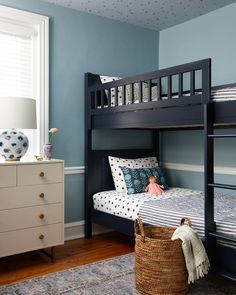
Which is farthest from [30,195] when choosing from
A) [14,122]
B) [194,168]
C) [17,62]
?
→ [194,168]

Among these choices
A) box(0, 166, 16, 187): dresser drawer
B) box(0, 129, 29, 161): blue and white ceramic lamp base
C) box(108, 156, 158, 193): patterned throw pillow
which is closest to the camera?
box(0, 166, 16, 187): dresser drawer

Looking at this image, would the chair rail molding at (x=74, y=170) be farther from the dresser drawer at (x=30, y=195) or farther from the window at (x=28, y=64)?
the dresser drawer at (x=30, y=195)

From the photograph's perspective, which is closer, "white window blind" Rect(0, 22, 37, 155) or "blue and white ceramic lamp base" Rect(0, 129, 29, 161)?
"blue and white ceramic lamp base" Rect(0, 129, 29, 161)

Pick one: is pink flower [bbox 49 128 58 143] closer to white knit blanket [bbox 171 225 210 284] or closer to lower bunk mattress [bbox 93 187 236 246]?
lower bunk mattress [bbox 93 187 236 246]

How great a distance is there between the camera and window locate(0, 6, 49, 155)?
10.1 ft

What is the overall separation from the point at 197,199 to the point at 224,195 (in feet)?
1.43

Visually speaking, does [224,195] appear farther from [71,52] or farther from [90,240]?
[71,52]

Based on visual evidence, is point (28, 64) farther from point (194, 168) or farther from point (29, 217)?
point (194, 168)

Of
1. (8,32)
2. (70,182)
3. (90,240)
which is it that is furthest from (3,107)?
(90,240)

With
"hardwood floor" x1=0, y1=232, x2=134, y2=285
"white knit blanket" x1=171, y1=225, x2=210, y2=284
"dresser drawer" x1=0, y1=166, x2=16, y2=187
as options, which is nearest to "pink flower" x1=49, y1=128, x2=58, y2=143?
"dresser drawer" x1=0, y1=166, x2=16, y2=187

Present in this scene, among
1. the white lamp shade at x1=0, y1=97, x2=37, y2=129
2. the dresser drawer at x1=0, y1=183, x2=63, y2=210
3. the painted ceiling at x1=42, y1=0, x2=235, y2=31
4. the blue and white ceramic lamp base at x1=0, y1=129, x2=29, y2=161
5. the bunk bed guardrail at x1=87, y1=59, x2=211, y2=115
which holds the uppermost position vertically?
the painted ceiling at x1=42, y1=0, x2=235, y2=31

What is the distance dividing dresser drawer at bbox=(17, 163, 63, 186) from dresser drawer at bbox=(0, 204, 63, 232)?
0.68 ft

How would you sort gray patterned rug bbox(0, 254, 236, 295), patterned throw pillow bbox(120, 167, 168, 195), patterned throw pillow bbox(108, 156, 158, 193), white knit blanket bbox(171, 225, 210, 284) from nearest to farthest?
white knit blanket bbox(171, 225, 210, 284)
gray patterned rug bbox(0, 254, 236, 295)
patterned throw pillow bbox(120, 167, 168, 195)
patterned throw pillow bbox(108, 156, 158, 193)

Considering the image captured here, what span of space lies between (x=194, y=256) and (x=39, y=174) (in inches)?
52.8
